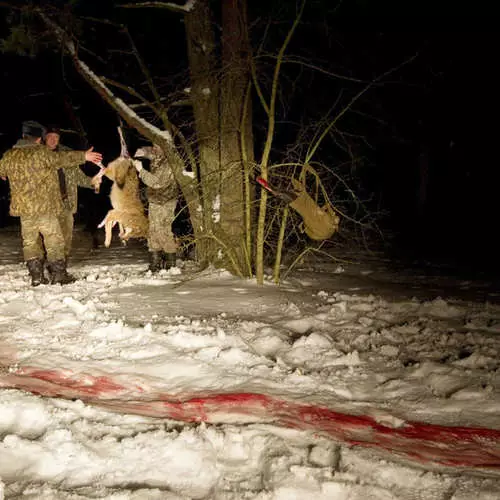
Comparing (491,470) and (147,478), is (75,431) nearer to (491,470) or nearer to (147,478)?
(147,478)

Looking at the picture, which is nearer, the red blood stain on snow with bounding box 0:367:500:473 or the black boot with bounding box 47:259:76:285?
the red blood stain on snow with bounding box 0:367:500:473

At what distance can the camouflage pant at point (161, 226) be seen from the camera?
22.8 feet

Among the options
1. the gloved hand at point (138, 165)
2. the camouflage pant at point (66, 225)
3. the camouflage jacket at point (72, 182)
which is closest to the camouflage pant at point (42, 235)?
the camouflage pant at point (66, 225)

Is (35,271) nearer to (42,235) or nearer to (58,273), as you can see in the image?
(58,273)

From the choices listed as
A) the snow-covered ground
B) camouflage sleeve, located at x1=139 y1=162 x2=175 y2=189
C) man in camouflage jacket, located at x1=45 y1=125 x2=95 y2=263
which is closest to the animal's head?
camouflage sleeve, located at x1=139 y1=162 x2=175 y2=189

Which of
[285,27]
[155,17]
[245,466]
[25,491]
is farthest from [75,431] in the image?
[285,27]

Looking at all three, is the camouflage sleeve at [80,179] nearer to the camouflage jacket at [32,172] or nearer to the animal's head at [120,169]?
the animal's head at [120,169]

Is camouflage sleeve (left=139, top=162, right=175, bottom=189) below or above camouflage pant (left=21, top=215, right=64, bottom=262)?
above

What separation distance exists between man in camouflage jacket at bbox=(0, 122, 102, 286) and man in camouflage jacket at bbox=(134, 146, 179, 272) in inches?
38.7

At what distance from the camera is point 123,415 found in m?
2.69

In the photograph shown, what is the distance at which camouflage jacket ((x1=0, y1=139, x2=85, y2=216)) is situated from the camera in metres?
5.73

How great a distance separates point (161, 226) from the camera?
6.98 metres

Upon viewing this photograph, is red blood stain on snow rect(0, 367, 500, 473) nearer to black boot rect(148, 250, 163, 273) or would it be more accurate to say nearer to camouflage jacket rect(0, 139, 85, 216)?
camouflage jacket rect(0, 139, 85, 216)

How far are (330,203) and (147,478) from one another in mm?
4238
